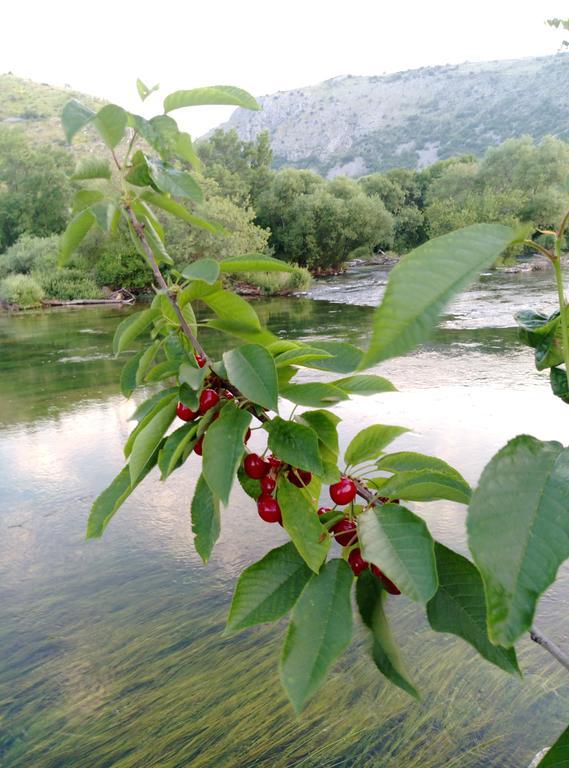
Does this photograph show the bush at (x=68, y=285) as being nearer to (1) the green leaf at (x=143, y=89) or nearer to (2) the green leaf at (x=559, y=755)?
(1) the green leaf at (x=143, y=89)

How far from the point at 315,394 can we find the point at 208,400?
0.12m

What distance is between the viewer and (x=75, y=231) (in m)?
0.67

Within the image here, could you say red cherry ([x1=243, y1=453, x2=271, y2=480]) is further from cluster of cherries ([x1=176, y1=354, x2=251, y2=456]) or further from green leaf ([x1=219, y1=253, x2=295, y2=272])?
green leaf ([x1=219, y1=253, x2=295, y2=272])

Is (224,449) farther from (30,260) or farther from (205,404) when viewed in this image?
(30,260)

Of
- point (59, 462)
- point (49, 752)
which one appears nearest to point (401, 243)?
point (59, 462)

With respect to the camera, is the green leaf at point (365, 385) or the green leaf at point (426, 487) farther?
the green leaf at point (365, 385)

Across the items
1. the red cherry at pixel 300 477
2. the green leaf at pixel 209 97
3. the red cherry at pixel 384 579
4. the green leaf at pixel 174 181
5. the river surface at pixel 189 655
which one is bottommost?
the river surface at pixel 189 655

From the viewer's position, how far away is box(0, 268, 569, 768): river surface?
52.2 inches

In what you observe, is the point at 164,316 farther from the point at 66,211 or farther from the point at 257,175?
the point at 257,175

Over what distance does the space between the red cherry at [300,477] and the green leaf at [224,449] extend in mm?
88

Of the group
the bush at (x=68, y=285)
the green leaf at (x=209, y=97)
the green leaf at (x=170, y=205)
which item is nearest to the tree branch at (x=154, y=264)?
the green leaf at (x=170, y=205)

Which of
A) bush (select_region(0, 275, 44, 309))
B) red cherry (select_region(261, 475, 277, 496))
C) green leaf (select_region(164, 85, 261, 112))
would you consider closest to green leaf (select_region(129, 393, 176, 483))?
red cherry (select_region(261, 475, 277, 496))

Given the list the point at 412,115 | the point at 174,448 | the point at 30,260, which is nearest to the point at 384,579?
the point at 174,448

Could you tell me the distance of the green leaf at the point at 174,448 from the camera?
22.9 inches
